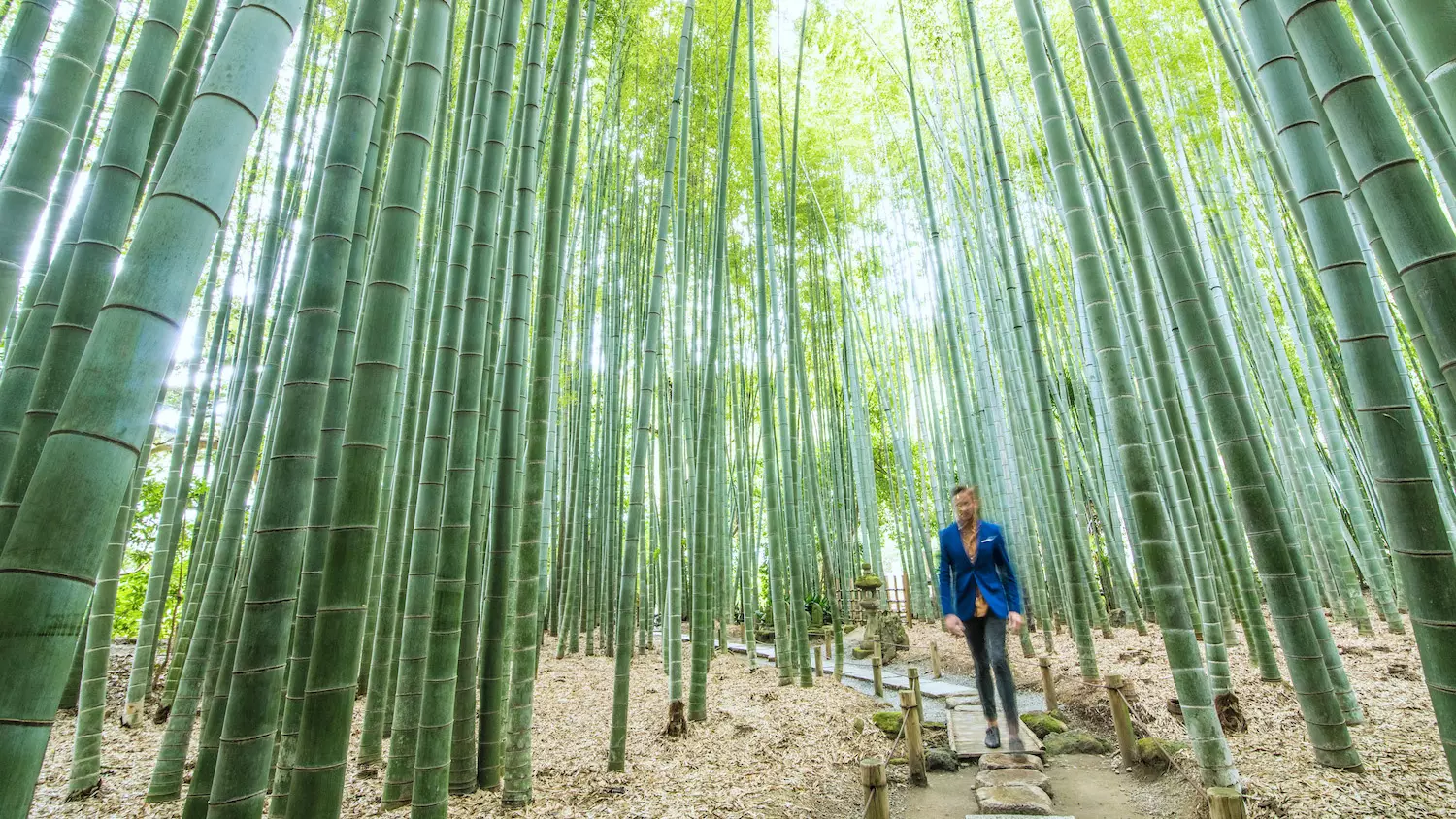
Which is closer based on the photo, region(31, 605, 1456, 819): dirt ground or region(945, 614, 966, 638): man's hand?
region(31, 605, 1456, 819): dirt ground

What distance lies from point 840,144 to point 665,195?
5.07 metres

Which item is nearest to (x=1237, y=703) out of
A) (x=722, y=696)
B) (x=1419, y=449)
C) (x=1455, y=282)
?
(x=1419, y=449)

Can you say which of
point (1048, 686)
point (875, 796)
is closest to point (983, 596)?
point (875, 796)

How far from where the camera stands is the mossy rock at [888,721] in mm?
3199

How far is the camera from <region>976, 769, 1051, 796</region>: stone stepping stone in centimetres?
234

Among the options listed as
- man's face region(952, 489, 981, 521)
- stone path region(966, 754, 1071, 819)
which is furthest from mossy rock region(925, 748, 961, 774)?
man's face region(952, 489, 981, 521)

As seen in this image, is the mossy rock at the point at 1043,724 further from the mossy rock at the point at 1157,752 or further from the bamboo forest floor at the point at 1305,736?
the mossy rock at the point at 1157,752

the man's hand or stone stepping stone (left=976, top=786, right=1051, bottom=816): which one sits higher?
the man's hand

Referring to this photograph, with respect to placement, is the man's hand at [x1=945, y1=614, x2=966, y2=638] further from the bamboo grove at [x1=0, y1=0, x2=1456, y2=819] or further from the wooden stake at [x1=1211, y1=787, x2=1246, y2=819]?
the wooden stake at [x1=1211, y1=787, x2=1246, y2=819]

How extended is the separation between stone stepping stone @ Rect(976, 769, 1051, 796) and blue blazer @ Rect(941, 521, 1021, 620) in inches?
23.3

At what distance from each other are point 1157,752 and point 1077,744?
1.54 ft

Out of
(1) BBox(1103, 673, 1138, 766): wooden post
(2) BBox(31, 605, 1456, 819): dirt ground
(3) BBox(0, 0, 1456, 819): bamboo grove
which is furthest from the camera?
(1) BBox(1103, 673, 1138, 766): wooden post

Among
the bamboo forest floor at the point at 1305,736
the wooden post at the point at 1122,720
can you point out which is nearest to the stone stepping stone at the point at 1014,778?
the wooden post at the point at 1122,720

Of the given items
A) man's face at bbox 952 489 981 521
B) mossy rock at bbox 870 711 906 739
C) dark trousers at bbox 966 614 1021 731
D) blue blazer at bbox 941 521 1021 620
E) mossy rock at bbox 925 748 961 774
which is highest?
man's face at bbox 952 489 981 521
